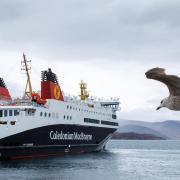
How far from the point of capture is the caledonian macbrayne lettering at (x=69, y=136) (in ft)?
155

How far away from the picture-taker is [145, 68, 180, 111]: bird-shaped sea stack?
6669mm

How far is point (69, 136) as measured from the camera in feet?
166

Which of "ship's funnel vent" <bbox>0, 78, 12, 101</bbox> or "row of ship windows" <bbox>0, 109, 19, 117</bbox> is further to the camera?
"ship's funnel vent" <bbox>0, 78, 12, 101</bbox>

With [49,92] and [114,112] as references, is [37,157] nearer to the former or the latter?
[49,92]

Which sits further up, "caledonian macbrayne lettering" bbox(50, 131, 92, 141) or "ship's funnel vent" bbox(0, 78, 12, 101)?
"ship's funnel vent" bbox(0, 78, 12, 101)

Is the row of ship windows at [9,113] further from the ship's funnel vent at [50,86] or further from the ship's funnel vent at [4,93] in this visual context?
the ship's funnel vent at [50,86]

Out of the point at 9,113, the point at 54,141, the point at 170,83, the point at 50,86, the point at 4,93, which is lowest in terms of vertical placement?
the point at 54,141

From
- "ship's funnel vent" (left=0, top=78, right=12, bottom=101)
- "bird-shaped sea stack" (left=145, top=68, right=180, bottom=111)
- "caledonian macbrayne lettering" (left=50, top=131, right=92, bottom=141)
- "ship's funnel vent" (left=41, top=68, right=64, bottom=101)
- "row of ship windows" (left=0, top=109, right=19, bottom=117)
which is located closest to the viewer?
"bird-shaped sea stack" (left=145, top=68, right=180, bottom=111)

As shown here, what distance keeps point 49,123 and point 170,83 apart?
40.6 meters

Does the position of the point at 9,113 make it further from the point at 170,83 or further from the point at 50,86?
the point at 170,83

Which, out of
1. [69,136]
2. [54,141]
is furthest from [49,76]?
[54,141]

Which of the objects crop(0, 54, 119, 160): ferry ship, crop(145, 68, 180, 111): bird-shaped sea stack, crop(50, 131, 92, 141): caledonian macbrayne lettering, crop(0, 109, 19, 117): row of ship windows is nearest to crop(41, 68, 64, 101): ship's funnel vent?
crop(0, 54, 119, 160): ferry ship

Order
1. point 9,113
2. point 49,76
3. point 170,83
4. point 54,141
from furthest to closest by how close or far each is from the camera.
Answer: point 49,76, point 54,141, point 9,113, point 170,83

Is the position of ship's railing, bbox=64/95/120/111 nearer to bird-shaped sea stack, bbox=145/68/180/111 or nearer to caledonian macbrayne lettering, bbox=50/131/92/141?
caledonian macbrayne lettering, bbox=50/131/92/141
